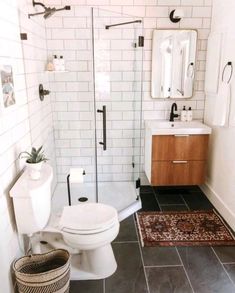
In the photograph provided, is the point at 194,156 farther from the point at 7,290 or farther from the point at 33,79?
the point at 7,290

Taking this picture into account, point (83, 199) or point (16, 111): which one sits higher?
point (16, 111)

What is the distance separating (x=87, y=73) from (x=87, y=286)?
2209 mm

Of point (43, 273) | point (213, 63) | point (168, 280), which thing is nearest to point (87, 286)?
point (43, 273)

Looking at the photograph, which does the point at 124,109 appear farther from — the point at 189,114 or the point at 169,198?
the point at 169,198

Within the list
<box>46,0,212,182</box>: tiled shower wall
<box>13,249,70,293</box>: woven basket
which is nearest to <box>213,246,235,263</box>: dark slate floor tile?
<box>13,249,70,293</box>: woven basket

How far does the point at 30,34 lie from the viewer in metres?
2.32

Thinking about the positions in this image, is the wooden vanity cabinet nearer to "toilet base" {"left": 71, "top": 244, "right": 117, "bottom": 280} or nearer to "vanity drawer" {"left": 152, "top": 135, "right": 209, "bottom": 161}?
"vanity drawer" {"left": 152, "top": 135, "right": 209, "bottom": 161}

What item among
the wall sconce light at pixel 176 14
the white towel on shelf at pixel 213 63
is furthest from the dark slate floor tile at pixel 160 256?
the wall sconce light at pixel 176 14

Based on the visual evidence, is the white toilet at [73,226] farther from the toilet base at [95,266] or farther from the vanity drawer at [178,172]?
the vanity drawer at [178,172]

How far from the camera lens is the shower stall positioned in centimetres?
296

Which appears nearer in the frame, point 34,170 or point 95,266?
point 34,170

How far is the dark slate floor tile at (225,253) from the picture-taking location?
2.20 metres

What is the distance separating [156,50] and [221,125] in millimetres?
1172

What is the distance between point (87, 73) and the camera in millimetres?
3078
